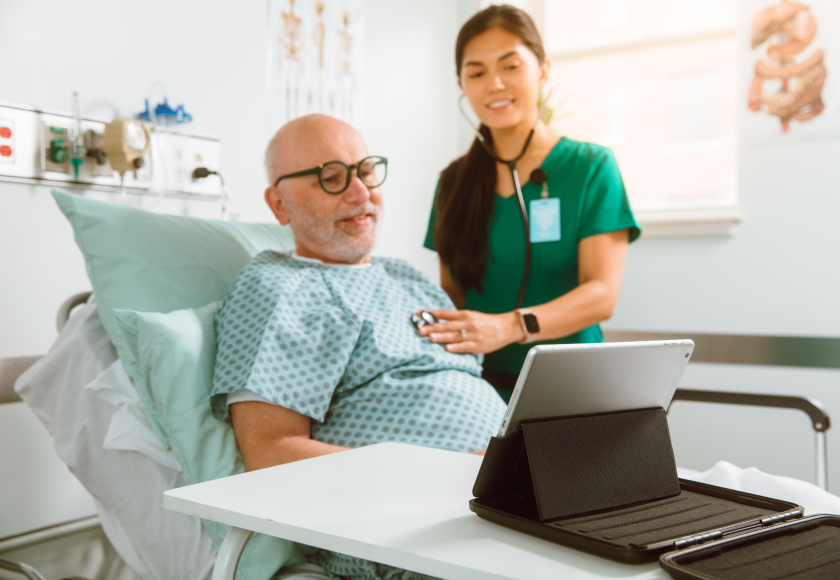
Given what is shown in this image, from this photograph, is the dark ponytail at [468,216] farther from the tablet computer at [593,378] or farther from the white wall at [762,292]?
the white wall at [762,292]

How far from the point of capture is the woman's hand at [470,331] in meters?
1.33

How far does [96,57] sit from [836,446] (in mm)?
2470

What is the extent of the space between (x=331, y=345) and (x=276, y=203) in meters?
0.41

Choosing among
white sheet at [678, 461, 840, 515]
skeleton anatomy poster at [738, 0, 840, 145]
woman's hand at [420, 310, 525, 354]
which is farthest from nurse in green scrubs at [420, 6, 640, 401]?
skeleton anatomy poster at [738, 0, 840, 145]

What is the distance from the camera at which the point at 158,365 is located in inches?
42.2

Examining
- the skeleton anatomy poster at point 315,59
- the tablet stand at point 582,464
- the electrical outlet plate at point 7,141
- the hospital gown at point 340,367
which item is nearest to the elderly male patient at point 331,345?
the hospital gown at point 340,367

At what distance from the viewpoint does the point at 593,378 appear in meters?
0.62

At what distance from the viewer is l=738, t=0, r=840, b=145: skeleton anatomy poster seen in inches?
89.4

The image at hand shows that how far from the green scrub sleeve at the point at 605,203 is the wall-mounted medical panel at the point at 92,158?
3.15ft

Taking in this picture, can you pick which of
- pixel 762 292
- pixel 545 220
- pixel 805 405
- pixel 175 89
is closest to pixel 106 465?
pixel 175 89

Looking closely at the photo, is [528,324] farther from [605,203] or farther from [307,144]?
[307,144]

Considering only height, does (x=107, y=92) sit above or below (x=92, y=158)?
above

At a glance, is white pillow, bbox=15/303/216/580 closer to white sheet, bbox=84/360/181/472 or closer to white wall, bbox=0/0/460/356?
white sheet, bbox=84/360/181/472

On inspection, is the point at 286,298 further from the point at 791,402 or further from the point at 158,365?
the point at 791,402
